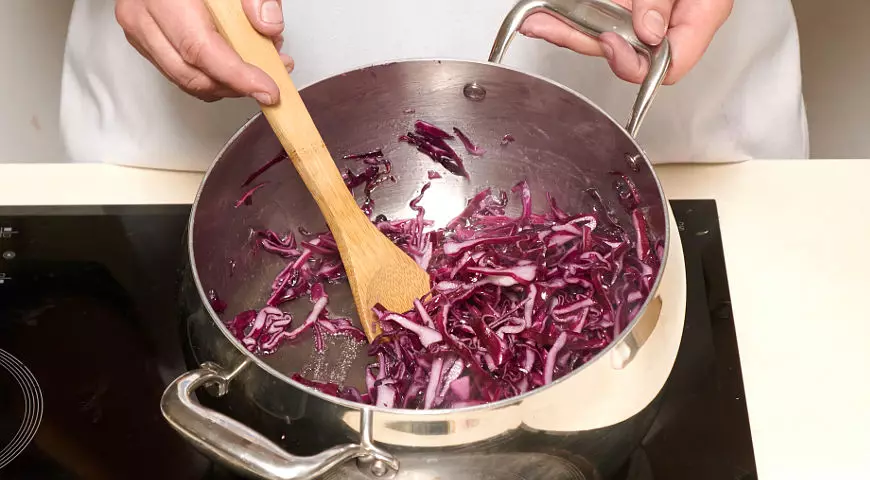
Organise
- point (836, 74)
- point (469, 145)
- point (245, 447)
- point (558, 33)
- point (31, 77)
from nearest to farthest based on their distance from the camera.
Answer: point (245, 447), point (558, 33), point (469, 145), point (31, 77), point (836, 74)

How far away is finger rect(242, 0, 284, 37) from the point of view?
0.80 m

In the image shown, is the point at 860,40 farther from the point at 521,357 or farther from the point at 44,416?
the point at 44,416

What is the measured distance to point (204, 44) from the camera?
807 millimetres

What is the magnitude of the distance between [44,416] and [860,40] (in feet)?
5.96

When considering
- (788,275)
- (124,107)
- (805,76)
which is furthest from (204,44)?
(805,76)

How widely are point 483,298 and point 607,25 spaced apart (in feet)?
1.09

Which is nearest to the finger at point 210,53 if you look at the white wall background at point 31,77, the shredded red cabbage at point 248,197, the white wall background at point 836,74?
the shredded red cabbage at point 248,197

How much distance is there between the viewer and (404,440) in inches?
25.4

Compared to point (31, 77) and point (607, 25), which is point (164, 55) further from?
point (31, 77)

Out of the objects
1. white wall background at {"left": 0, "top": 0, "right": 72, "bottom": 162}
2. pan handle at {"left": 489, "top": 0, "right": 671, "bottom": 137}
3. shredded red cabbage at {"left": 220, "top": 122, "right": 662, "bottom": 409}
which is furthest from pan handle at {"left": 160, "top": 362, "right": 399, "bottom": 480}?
white wall background at {"left": 0, "top": 0, "right": 72, "bottom": 162}

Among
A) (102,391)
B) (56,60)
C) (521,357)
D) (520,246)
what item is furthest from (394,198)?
(56,60)

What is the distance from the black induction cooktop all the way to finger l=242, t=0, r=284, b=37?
13.7 inches

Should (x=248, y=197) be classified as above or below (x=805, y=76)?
below

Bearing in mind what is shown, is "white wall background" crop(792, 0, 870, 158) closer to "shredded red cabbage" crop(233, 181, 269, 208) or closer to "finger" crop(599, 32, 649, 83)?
"finger" crop(599, 32, 649, 83)
